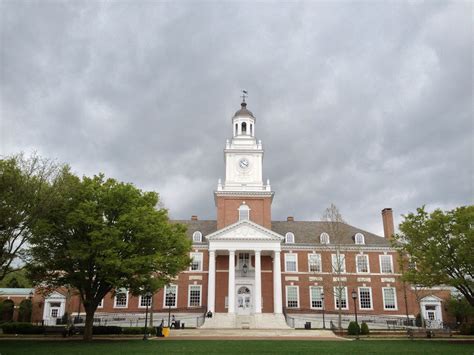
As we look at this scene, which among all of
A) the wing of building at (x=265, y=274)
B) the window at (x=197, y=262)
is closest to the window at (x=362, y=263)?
the wing of building at (x=265, y=274)

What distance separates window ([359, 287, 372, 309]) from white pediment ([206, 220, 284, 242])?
12179mm

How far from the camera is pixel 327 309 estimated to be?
46.7 metres

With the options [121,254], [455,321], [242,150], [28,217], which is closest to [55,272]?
[121,254]

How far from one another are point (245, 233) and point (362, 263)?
15.1m

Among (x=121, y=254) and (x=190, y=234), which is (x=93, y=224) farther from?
(x=190, y=234)

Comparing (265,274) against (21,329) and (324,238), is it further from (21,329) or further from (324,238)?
Result: (21,329)

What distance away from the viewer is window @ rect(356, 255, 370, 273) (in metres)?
48.7

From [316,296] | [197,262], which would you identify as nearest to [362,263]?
[316,296]

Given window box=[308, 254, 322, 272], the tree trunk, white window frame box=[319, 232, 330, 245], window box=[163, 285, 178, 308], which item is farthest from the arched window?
the tree trunk

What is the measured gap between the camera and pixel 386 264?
4894 centimetres

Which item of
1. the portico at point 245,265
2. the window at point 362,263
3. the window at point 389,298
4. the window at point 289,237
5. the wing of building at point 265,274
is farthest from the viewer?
the window at point 289,237

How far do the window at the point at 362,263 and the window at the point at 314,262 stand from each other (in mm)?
4626

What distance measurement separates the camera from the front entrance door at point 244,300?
44844 mm

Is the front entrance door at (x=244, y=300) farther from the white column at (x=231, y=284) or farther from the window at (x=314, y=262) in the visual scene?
the window at (x=314, y=262)
